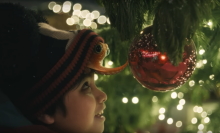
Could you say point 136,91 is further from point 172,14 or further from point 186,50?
point 172,14

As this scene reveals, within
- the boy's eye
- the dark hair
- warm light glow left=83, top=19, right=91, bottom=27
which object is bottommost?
the dark hair

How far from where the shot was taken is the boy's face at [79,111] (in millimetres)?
677

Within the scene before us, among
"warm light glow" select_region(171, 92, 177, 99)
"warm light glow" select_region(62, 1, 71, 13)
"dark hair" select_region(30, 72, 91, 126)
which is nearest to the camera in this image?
"dark hair" select_region(30, 72, 91, 126)

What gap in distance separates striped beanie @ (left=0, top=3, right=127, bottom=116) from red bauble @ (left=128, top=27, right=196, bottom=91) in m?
0.13

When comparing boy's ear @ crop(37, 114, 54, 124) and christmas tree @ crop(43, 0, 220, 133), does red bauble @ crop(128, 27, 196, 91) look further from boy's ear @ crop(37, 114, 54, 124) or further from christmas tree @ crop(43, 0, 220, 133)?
boy's ear @ crop(37, 114, 54, 124)

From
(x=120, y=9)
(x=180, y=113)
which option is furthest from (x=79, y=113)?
(x=180, y=113)

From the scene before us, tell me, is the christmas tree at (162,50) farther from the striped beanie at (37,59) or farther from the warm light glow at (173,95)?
the striped beanie at (37,59)

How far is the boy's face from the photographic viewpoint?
0.68 meters

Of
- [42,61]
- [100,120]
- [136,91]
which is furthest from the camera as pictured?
[136,91]

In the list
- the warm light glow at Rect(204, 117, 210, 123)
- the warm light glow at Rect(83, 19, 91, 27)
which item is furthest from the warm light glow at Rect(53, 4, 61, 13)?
the warm light glow at Rect(204, 117, 210, 123)

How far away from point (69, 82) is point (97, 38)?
0.51 feet

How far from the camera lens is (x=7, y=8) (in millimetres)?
603

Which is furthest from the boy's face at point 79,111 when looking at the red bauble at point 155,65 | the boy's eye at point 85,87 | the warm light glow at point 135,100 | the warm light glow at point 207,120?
the warm light glow at point 207,120

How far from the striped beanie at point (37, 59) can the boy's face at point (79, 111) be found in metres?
0.05
